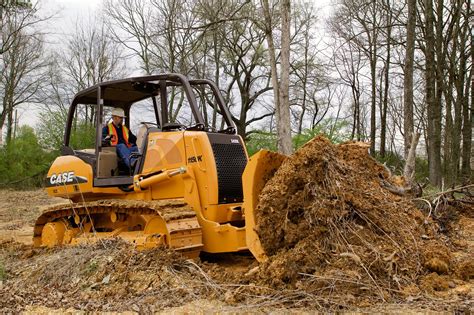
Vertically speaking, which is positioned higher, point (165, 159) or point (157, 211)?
point (165, 159)

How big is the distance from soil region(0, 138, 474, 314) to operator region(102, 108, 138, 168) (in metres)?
1.55

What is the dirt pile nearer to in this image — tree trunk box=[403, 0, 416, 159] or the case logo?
the case logo

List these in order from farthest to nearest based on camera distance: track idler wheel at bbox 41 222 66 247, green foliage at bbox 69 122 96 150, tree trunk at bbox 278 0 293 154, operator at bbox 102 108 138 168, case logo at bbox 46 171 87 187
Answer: green foliage at bbox 69 122 96 150 → tree trunk at bbox 278 0 293 154 → track idler wheel at bbox 41 222 66 247 → case logo at bbox 46 171 87 187 → operator at bbox 102 108 138 168

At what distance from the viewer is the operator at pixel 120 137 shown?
7454 millimetres

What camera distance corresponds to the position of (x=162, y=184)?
6852mm

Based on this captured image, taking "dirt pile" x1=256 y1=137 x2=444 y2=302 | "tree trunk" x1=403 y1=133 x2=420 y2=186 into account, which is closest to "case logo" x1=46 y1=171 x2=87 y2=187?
"dirt pile" x1=256 y1=137 x2=444 y2=302

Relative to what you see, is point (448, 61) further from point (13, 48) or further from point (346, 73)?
point (13, 48)

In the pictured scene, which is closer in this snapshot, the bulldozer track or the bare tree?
the bulldozer track

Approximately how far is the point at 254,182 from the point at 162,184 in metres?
1.67

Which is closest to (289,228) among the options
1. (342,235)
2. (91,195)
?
(342,235)

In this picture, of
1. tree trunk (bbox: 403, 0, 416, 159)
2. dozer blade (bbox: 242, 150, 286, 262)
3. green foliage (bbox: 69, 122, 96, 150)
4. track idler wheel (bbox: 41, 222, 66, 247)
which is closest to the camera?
dozer blade (bbox: 242, 150, 286, 262)

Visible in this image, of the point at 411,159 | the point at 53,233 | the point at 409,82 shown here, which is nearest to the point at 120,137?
the point at 53,233

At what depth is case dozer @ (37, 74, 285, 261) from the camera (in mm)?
6055

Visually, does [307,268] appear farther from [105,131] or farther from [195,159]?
[105,131]
